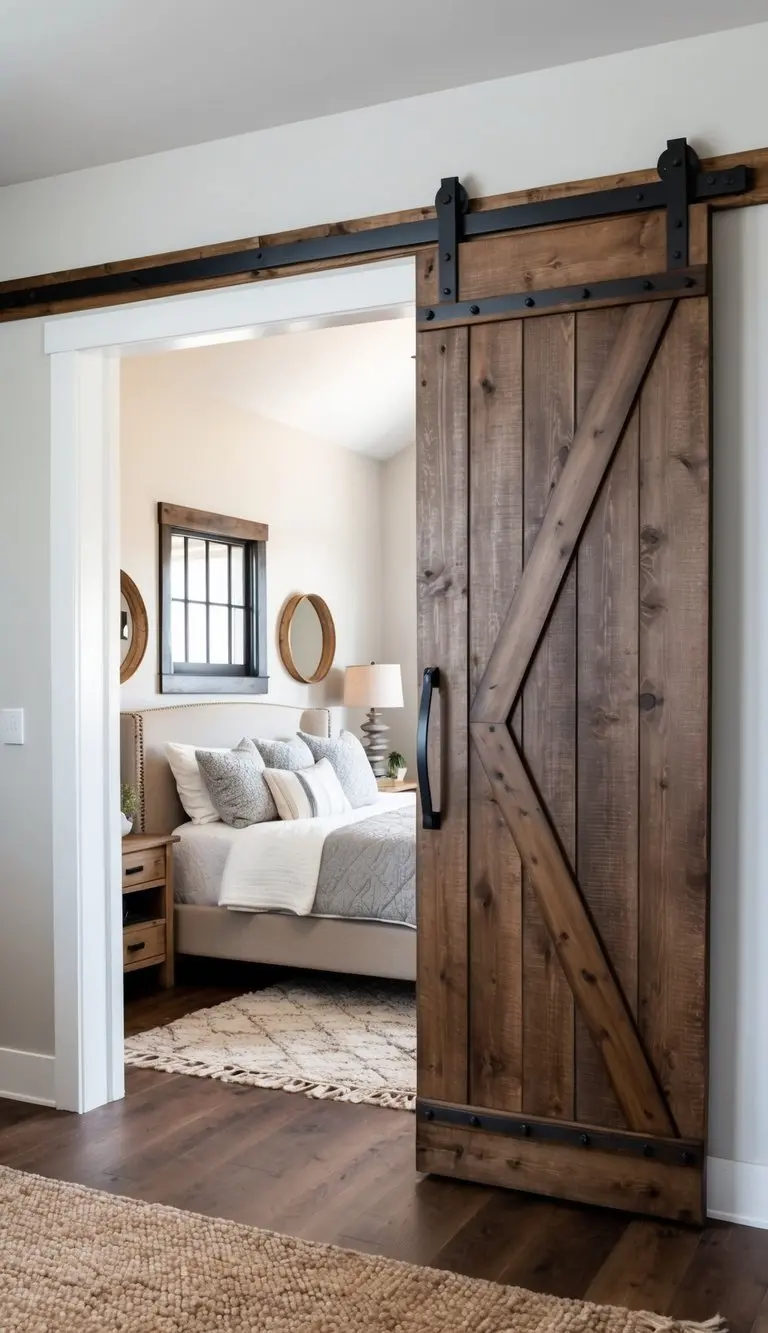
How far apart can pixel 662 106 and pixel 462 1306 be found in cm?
263

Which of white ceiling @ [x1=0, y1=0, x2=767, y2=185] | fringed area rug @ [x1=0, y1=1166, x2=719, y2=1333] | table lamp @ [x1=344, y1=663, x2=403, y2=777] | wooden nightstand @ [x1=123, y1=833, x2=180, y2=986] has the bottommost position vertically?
fringed area rug @ [x1=0, y1=1166, x2=719, y2=1333]

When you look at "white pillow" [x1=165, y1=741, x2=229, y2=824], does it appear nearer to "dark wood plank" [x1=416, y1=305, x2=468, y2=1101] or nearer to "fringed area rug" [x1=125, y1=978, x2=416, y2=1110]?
"fringed area rug" [x1=125, y1=978, x2=416, y2=1110]

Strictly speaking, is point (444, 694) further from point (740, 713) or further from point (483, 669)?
point (740, 713)

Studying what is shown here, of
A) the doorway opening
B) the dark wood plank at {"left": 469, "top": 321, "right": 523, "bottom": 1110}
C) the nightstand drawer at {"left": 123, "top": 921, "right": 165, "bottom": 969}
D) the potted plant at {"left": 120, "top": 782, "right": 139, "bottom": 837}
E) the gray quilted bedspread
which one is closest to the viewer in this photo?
the dark wood plank at {"left": 469, "top": 321, "right": 523, "bottom": 1110}

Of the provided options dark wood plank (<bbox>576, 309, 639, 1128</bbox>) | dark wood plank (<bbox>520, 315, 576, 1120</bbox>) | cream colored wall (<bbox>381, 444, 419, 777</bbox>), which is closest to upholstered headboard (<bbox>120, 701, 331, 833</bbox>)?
cream colored wall (<bbox>381, 444, 419, 777</bbox>)

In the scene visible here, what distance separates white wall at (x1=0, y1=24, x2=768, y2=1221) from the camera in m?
2.77

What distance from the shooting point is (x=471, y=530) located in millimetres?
2980

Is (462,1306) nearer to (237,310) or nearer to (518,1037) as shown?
(518,1037)

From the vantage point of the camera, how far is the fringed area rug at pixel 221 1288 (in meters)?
2.28

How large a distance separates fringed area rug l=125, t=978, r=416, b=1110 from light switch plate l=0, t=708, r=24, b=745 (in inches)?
44.4

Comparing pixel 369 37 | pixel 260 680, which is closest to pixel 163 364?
pixel 260 680

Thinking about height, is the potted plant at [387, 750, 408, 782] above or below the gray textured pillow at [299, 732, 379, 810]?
below

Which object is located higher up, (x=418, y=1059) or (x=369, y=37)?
(x=369, y=37)

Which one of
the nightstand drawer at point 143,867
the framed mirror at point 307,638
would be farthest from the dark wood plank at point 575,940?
the framed mirror at point 307,638
